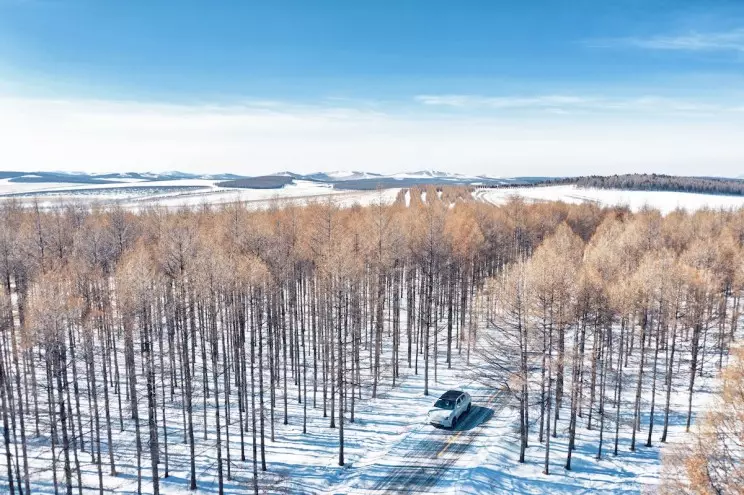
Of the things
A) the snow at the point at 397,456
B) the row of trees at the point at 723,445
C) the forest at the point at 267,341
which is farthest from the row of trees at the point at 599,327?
the row of trees at the point at 723,445

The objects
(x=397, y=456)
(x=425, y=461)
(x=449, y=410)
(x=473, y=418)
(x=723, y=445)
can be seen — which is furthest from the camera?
(x=473, y=418)

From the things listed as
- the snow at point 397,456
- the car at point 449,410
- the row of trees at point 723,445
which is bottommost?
the snow at point 397,456

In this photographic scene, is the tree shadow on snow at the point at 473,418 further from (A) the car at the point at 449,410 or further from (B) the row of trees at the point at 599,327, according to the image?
(B) the row of trees at the point at 599,327

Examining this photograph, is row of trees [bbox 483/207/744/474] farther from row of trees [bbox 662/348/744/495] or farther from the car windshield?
row of trees [bbox 662/348/744/495]

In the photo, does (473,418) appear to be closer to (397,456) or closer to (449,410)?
(449,410)

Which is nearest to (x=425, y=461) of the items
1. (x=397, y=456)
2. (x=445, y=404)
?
(x=397, y=456)

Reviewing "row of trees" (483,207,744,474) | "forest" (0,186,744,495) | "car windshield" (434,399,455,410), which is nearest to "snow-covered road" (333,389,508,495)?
"car windshield" (434,399,455,410)

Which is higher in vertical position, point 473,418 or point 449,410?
point 449,410
